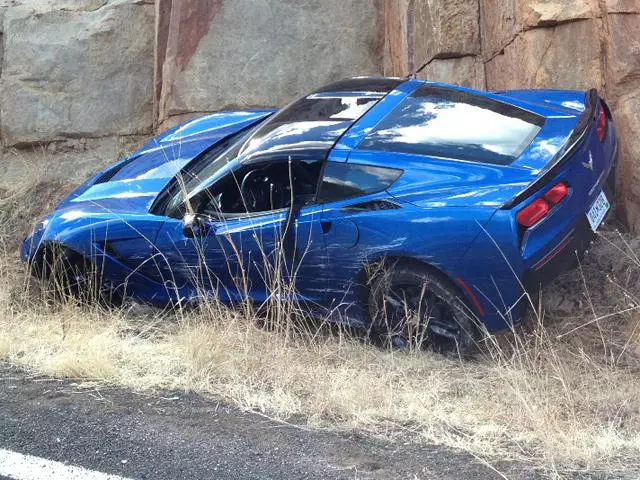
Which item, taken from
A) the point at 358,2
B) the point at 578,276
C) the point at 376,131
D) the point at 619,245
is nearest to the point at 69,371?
the point at 376,131

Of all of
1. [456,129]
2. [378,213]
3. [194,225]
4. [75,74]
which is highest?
[75,74]

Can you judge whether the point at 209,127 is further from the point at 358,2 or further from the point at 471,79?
the point at 358,2

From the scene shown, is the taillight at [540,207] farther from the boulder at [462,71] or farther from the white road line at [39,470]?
the boulder at [462,71]

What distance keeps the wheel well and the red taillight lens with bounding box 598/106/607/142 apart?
1.30 m

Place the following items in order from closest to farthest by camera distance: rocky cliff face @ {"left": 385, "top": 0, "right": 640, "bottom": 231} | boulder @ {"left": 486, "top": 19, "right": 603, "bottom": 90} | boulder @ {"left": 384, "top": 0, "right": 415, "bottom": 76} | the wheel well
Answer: the wheel well
rocky cliff face @ {"left": 385, "top": 0, "right": 640, "bottom": 231}
boulder @ {"left": 486, "top": 19, "right": 603, "bottom": 90}
boulder @ {"left": 384, "top": 0, "right": 415, "bottom": 76}

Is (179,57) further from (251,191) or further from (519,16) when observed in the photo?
(251,191)

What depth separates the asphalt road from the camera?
3.29m

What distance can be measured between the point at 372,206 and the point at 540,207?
3.00 ft

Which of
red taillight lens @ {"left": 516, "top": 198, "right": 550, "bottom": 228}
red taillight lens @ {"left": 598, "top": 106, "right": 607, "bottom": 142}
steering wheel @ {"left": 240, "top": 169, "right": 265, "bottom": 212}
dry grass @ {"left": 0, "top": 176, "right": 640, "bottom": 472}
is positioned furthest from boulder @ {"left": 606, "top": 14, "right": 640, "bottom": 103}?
steering wheel @ {"left": 240, "top": 169, "right": 265, "bottom": 212}

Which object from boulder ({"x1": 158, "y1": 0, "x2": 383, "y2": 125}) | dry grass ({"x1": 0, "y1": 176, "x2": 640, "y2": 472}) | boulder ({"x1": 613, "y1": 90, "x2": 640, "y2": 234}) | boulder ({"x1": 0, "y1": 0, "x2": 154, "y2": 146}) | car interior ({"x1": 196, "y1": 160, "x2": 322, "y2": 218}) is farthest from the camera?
boulder ({"x1": 0, "y1": 0, "x2": 154, "y2": 146})

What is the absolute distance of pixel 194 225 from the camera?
16.1ft

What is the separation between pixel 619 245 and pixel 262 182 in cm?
248

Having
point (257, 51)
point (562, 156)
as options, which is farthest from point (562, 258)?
point (257, 51)

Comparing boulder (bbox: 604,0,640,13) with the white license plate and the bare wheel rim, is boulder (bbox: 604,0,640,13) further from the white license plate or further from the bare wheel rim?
the bare wheel rim
